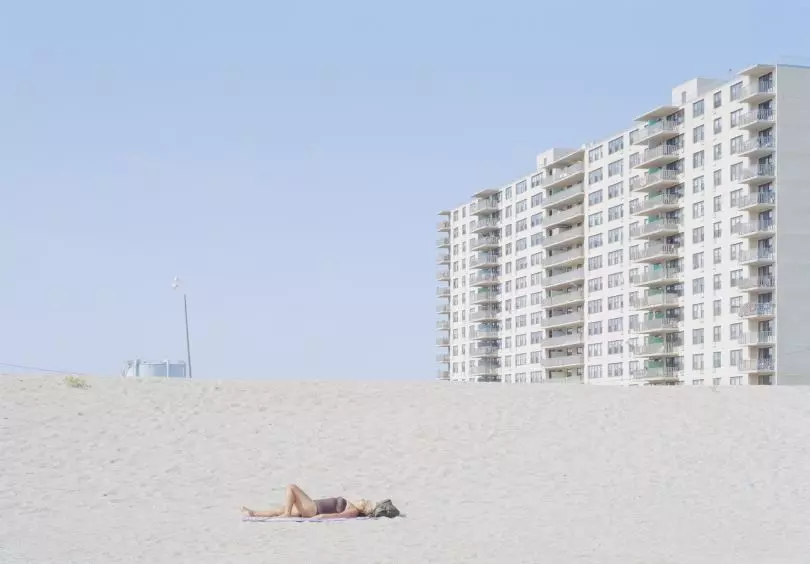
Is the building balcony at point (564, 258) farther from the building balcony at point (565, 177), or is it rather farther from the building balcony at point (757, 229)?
the building balcony at point (757, 229)

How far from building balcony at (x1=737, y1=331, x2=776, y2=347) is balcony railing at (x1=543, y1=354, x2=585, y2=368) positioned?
28.3 m

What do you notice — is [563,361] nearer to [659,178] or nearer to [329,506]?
[659,178]

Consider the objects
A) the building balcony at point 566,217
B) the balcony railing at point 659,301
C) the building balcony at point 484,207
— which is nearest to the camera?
the balcony railing at point 659,301

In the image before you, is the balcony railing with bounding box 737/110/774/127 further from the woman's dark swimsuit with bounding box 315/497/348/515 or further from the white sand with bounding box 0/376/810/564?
the woman's dark swimsuit with bounding box 315/497/348/515

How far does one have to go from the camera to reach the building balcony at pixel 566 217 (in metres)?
118

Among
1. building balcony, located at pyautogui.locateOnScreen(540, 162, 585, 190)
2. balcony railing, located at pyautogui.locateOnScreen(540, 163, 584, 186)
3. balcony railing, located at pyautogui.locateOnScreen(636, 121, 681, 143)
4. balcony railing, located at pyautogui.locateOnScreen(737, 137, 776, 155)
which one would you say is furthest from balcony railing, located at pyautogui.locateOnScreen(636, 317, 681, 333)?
balcony railing, located at pyautogui.locateOnScreen(540, 163, 584, 186)

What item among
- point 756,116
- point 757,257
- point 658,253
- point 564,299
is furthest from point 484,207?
point 757,257

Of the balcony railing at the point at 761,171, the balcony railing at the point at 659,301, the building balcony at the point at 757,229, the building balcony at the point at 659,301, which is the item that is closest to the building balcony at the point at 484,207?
the building balcony at the point at 659,301

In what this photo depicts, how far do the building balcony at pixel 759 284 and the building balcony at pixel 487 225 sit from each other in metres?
52.3

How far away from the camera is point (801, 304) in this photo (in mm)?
87062

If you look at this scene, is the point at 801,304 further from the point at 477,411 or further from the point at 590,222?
the point at 477,411

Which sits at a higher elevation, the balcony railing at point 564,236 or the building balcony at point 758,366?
the balcony railing at point 564,236

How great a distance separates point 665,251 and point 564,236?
20103mm

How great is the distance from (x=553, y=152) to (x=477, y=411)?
316 feet
